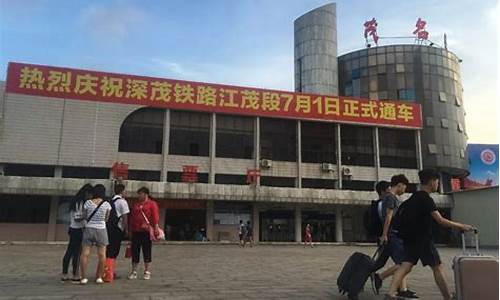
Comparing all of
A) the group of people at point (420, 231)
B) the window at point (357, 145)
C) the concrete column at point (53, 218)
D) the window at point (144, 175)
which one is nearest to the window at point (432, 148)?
the window at point (357, 145)

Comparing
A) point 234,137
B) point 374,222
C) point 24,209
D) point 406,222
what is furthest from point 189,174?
point 406,222

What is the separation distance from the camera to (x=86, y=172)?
98.7 ft

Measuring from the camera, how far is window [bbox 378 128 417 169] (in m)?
36.1

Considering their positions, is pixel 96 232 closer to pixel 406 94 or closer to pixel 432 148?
pixel 432 148

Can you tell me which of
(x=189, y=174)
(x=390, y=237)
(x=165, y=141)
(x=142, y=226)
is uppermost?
(x=165, y=141)

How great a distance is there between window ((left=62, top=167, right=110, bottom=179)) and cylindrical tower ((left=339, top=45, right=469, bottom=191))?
78.4 ft

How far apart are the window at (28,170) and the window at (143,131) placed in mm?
4589

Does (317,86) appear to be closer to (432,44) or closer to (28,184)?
(432,44)

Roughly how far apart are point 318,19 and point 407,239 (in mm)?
46850

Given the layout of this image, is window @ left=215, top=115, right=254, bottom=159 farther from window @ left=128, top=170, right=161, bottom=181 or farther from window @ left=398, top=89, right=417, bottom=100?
window @ left=398, top=89, right=417, bottom=100

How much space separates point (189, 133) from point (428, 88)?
21231 mm

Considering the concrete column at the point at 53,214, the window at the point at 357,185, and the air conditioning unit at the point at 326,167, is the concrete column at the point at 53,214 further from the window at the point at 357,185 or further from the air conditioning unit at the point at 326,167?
the window at the point at 357,185

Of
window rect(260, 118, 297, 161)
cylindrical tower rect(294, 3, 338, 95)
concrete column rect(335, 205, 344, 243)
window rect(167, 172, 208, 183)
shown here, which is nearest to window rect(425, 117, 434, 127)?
cylindrical tower rect(294, 3, 338, 95)

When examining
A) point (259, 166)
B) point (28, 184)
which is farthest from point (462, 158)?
point (28, 184)
